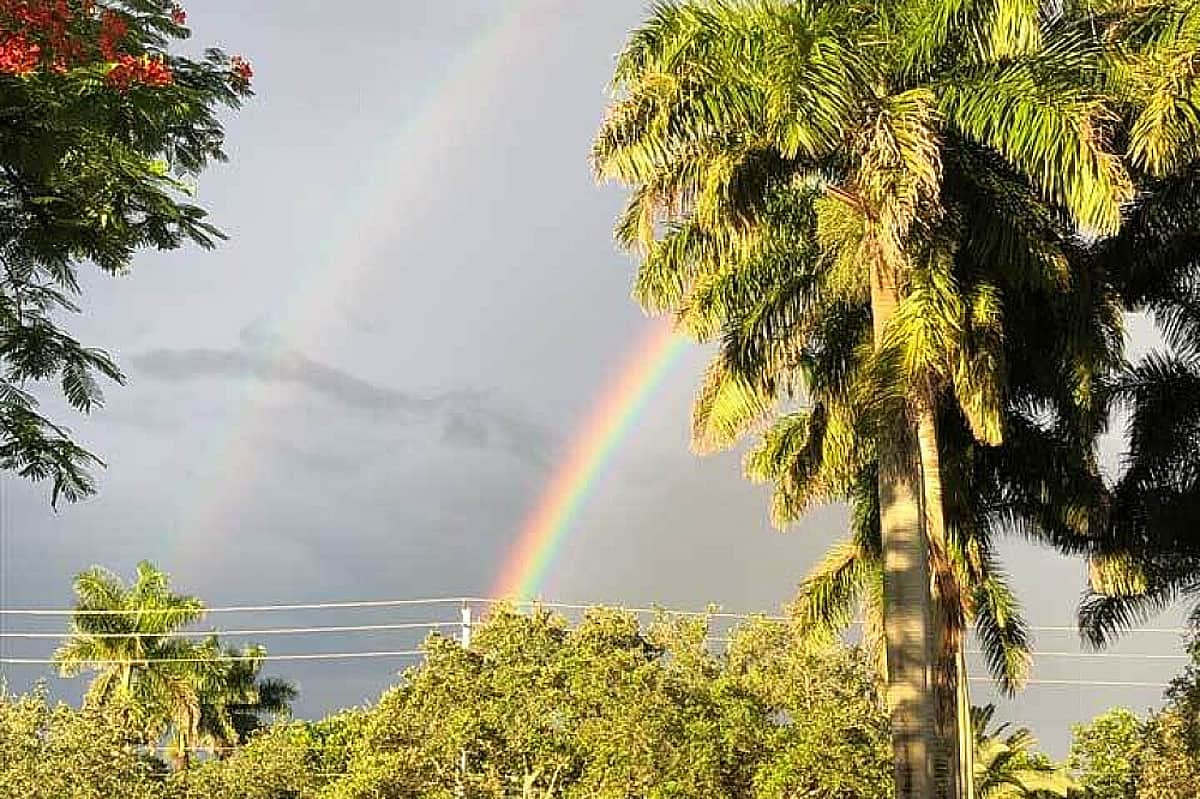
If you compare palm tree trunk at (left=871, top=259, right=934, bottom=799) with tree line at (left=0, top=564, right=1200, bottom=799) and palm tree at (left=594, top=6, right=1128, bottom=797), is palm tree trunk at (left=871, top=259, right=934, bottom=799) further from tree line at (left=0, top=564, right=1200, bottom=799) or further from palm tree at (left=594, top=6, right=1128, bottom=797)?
tree line at (left=0, top=564, right=1200, bottom=799)

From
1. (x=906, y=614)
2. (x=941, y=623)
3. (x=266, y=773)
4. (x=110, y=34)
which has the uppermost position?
(x=266, y=773)

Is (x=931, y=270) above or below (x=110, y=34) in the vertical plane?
above

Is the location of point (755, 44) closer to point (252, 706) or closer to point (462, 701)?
point (462, 701)

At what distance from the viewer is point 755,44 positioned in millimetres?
17438

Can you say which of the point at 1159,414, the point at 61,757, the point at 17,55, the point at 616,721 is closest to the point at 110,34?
the point at 17,55

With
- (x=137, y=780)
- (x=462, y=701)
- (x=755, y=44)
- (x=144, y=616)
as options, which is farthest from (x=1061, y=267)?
(x=144, y=616)

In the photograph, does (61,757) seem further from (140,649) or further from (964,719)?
(964,719)

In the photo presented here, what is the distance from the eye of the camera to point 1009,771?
44125 mm

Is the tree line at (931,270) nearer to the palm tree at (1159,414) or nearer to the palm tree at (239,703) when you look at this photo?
the palm tree at (1159,414)

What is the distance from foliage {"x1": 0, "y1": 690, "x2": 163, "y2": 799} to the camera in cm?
3222

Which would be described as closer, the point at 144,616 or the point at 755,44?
the point at 755,44

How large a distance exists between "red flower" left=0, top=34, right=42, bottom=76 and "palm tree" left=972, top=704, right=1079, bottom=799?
3666 cm

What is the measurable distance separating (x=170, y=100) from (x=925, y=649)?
12.2 m

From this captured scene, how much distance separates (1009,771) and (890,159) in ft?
109
